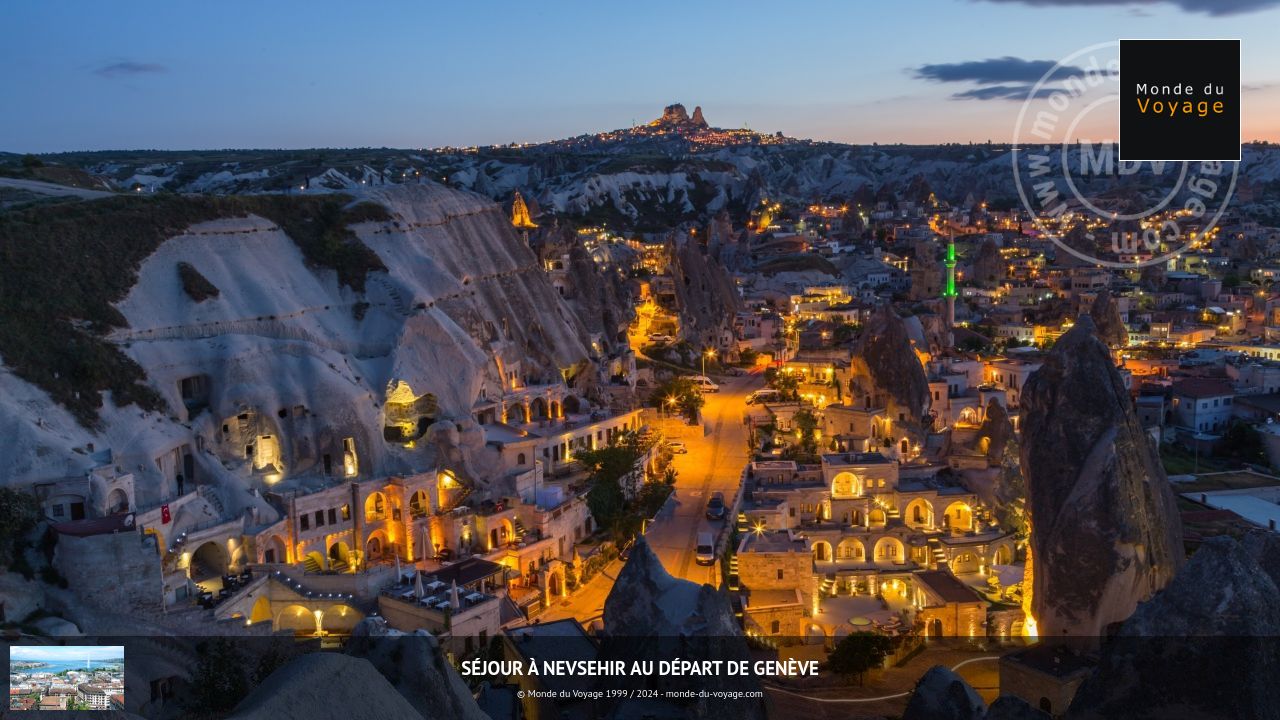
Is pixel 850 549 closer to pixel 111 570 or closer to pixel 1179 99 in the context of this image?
pixel 111 570

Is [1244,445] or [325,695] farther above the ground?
[325,695]

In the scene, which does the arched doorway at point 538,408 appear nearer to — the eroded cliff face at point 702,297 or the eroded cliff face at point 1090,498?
the eroded cliff face at point 702,297

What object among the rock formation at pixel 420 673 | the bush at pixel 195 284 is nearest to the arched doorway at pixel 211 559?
the bush at pixel 195 284

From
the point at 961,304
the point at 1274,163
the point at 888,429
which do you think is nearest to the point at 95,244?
the point at 888,429

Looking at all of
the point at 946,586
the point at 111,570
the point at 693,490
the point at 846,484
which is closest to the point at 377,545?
the point at 111,570

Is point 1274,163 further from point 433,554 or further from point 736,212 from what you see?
point 433,554

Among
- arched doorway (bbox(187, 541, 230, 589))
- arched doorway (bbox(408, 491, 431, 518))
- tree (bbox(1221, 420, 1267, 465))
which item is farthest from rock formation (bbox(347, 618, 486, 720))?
tree (bbox(1221, 420, 1267, 465))

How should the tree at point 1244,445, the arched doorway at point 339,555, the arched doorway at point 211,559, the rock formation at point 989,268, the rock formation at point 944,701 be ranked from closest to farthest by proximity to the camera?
the rock formation at point 944,701 → the arched doorway at point 211,559 → the arched doorway at point 339,555 → the tree at point 1244,445 → the rock formation at point 989,268
